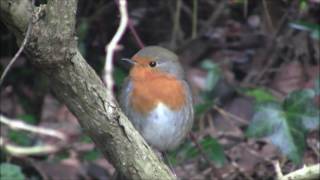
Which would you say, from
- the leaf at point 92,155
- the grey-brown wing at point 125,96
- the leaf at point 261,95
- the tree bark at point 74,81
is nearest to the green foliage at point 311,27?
the leaf at point 261,95

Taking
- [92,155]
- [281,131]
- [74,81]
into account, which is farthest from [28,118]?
A: [74,81]

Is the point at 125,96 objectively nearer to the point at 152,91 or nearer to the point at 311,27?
the point at 152,91

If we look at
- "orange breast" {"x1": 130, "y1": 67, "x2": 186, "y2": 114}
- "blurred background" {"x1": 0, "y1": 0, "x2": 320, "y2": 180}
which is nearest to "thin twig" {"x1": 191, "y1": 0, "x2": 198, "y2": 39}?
"blurred background" {"x1": 0, "y1": 0, "x2": 320, "y2": 180}

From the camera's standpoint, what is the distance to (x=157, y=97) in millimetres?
4055

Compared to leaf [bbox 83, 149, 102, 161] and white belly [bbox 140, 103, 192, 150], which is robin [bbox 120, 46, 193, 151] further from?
leaf [bbox 83, 149, 102, 161]

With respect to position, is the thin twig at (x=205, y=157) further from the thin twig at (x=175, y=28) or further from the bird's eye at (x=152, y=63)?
the thin twig at (x=175, y=28)

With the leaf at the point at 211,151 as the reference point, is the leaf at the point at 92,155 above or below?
above

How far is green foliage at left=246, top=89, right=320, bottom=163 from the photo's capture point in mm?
4219

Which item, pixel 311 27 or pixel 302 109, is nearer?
pixel 302 109

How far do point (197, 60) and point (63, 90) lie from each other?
3343mm

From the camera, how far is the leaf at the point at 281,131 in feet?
13.8

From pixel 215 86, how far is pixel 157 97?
4.07ft

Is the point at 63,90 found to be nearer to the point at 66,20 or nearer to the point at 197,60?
the point at 66,20

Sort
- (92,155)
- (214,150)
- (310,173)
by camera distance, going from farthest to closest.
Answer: (92,155)
(214,150)
(310,173)
